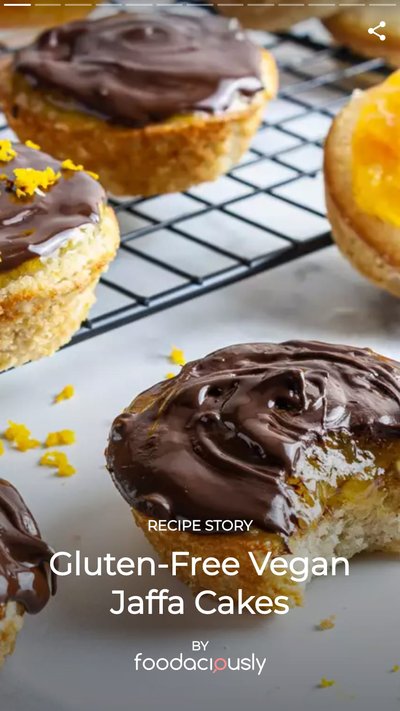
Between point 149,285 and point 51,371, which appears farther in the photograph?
point 149,285

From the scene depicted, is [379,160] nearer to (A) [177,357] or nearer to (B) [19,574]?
(A) [177,357]

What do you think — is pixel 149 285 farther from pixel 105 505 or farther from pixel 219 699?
pixel 219 699

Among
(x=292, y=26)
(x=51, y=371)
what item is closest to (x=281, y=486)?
(x=51, y=371)

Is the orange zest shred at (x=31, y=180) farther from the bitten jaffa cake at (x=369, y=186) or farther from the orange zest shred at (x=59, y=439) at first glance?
the bitten jaffa cake at (x=369, y=186)

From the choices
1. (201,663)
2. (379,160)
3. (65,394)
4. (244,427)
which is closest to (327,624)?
(201,663)

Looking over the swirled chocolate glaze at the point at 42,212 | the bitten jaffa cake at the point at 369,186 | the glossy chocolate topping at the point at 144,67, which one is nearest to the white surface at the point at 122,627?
the swirled chocolate glaze at the point at 42,212

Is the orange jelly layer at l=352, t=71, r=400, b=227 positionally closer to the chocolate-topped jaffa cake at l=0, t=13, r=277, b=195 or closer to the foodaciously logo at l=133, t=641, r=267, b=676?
the chocolate-topped jaffa cake at l=0, t=13, r=277, b=195
